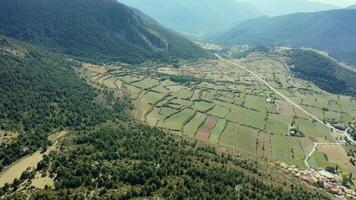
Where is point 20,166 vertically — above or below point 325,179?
above

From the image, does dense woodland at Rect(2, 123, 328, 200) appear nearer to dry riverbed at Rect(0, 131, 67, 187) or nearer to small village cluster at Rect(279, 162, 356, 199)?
dry riverbed at Rect(0, 131, 67, 187)

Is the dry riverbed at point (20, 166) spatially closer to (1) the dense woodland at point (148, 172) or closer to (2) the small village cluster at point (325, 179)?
(1) the dense woodland at point (148, 172)

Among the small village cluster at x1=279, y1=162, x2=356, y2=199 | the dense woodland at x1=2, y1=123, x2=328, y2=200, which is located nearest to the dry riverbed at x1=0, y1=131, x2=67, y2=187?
the dense woodland at x1=2, y1=123, x2=328, y2=200

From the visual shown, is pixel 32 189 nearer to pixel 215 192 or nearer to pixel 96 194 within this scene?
pixel 96 194

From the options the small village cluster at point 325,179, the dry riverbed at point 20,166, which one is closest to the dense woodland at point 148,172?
the dry riverbed at point 20,166

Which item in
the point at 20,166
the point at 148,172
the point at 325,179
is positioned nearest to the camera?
the point at 148,172

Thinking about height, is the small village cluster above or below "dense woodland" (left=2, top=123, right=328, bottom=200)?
below

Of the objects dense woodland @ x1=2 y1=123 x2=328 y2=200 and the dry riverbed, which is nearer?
dense woodland @ x1=2 y1=123 x2=328 y2=200

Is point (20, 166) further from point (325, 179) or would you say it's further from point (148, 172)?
point (325, 179)

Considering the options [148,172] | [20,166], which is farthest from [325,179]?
[20,166]
